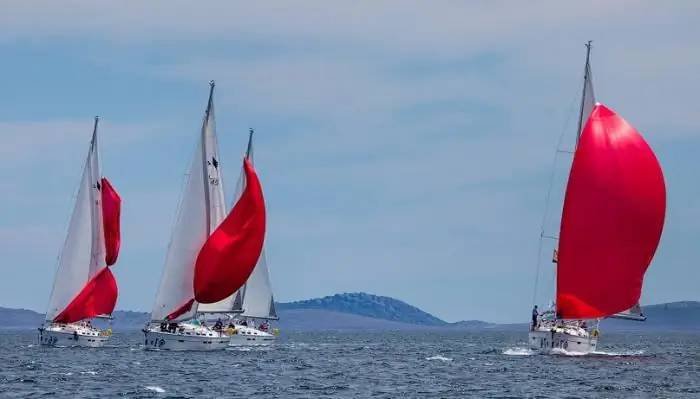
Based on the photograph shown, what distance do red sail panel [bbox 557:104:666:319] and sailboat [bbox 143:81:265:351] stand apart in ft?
58.6

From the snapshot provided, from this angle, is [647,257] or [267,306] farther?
[267,306]

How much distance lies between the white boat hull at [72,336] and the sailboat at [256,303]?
8594mm

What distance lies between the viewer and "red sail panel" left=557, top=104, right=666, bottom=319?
66.7 m

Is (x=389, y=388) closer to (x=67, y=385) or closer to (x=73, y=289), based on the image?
(x=67, y=385)

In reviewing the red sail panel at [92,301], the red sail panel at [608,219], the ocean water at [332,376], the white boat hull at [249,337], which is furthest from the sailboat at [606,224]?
Result: the red sail panel at [92,301]

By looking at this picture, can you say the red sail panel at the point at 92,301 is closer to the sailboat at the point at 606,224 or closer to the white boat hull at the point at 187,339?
the white boat hull at the point at 187,339

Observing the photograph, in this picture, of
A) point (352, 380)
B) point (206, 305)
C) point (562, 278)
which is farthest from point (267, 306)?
point (352, 380)

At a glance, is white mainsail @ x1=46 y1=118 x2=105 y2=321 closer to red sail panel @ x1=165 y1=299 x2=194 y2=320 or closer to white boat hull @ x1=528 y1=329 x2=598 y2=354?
red sail panel @ x1=165 y1=299 x2=194 y2=320

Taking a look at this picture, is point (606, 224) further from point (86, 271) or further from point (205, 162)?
point (86, 271)

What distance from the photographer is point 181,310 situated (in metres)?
76.8

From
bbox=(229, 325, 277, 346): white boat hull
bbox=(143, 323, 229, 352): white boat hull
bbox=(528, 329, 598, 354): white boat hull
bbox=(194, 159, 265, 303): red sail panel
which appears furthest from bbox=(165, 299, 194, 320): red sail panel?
bbox=(528, 329, 598, 354): white boat hull

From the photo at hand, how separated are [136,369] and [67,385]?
11001 mm

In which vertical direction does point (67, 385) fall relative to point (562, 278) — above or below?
below

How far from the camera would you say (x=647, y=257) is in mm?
67375
